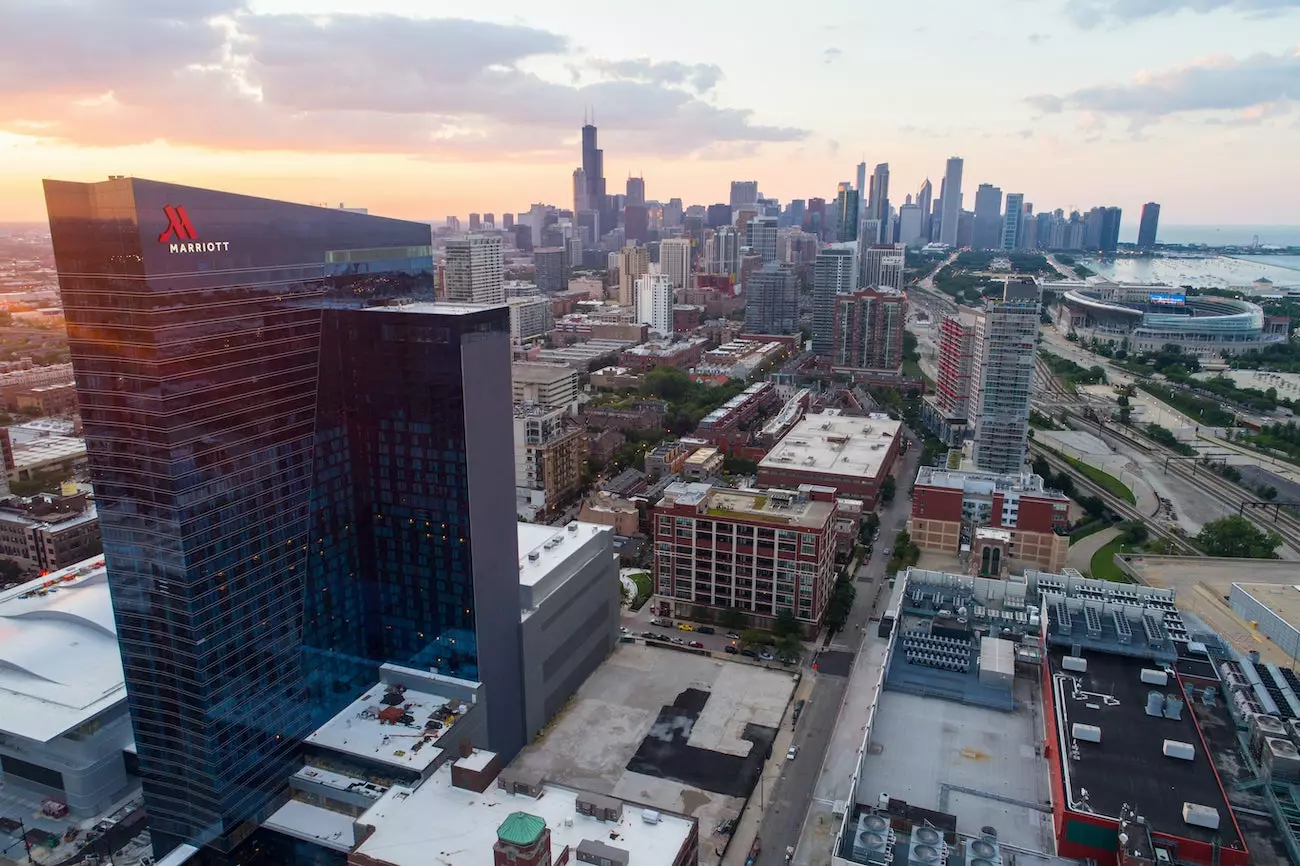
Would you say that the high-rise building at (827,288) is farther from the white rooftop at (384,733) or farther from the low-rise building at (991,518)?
the white rooftop at (384,733)

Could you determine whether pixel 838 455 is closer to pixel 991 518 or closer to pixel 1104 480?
pixel 991 518


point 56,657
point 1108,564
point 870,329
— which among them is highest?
point 870,329

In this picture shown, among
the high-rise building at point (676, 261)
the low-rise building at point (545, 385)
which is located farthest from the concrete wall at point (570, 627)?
the high-rise building at point (676, 261)

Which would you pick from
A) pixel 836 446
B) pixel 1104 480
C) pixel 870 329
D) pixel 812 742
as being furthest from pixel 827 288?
pixel 812 742

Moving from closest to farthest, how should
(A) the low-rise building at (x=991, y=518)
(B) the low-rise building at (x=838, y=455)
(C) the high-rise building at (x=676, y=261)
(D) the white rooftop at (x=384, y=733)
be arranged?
(D) the white rooftop at (x=384, y=733)
(A) the low-rise building at (x=991, y=518)
(B) the low-rise building at (x=838, y=455)
(C) the high-rise building at (x=676, y=261)

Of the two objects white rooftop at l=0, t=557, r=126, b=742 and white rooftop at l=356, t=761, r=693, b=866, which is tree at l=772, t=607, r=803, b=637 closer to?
white rooftop at l=356, t=761, r=693, b=866

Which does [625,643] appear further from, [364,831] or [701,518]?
[364,831]

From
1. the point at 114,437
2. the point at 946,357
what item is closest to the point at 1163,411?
the point at 946,357
